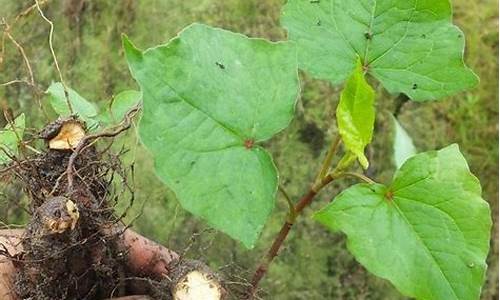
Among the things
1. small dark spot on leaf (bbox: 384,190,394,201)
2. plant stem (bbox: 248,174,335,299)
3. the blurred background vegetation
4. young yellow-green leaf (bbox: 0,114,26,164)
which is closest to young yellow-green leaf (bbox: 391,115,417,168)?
the blurred background vegetation

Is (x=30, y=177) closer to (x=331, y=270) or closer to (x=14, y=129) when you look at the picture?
(x=14, y=129)

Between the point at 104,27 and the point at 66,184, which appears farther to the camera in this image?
the point at 104,27

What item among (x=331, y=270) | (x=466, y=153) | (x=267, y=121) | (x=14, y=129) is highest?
(x=267, y=121)

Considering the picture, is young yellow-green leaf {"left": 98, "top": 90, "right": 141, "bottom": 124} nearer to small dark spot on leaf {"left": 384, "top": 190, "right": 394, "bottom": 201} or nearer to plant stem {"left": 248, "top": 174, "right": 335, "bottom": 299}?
plant stem {"left": 248, "top": 174, "right": 335, "bottom": 299}

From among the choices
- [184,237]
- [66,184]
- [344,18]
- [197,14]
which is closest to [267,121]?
[344,18]

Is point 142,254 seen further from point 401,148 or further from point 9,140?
point 401,148

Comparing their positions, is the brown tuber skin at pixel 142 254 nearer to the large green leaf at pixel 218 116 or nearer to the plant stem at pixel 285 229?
the plant stem at pixel 285 229

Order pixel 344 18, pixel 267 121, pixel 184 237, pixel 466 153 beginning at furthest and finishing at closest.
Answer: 1. pixel 466 153
2. pixel 184 237
3. pixel 344 18
4. pixel 267 121
